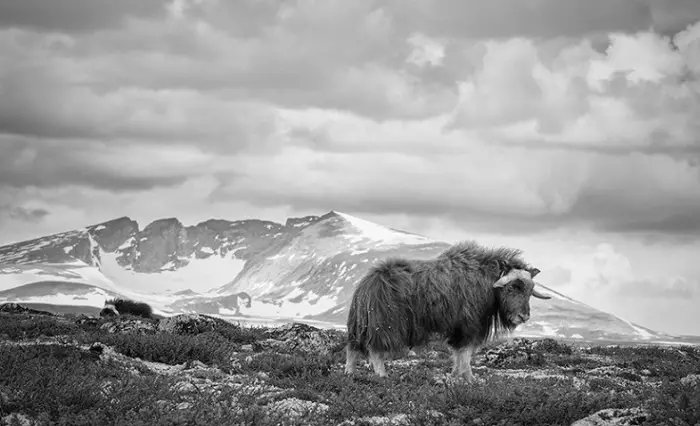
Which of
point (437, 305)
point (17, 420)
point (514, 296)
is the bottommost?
point (17, 420)

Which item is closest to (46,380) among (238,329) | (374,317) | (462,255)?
(374,317)

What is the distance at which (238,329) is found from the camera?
1110 inches

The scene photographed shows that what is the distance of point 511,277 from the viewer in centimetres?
2088

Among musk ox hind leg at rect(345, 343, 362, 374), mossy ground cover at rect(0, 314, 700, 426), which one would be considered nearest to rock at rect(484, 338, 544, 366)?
mossy ground cover at rect(0, 314, 700, 426)

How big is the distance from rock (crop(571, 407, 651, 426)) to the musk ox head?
26.4 ft

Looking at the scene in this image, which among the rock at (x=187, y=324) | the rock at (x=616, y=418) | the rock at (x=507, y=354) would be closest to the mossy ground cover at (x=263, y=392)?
the rock at (x=616, y=418)

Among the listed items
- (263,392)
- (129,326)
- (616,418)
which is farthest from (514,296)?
(129,326)

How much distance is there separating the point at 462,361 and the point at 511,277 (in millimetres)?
2498

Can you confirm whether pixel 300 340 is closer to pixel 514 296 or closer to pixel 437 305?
pixel 437 305

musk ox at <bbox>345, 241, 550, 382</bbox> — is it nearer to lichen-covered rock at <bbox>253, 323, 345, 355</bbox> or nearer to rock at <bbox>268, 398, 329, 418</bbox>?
lichen-covered rock at <bbox>253, 323, 345, 355</bbox>

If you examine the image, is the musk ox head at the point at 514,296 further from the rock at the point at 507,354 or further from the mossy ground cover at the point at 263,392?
the rock at the point at 507,354

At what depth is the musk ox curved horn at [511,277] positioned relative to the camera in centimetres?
2073

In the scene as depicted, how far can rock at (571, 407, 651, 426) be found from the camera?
11992 mm

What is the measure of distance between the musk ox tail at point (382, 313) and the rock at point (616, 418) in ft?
24.3
